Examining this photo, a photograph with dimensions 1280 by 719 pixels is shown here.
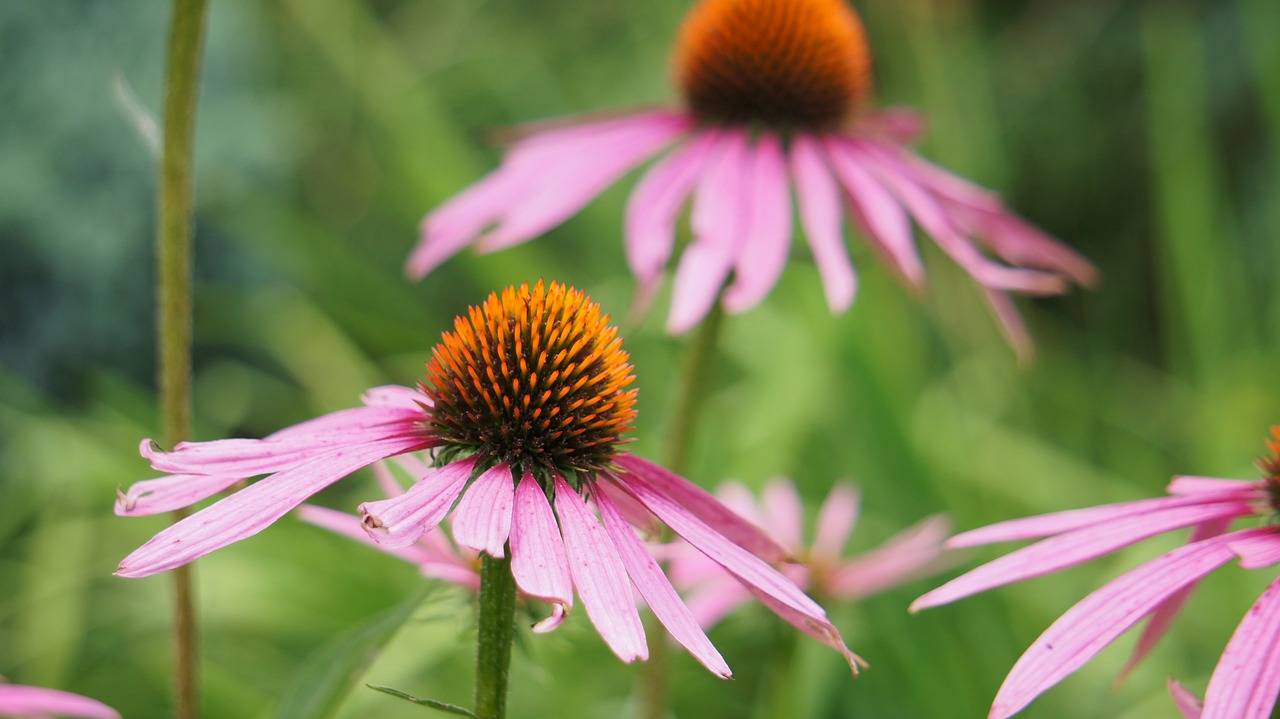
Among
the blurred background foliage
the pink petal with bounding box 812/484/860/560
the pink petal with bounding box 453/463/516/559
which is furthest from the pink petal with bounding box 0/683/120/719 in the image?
the pink petal with bounding box 812/484/860/560

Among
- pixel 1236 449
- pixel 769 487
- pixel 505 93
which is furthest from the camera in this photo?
pixel 505 93

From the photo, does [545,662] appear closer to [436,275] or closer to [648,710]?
[648,710]

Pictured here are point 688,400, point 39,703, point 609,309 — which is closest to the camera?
point 39,703

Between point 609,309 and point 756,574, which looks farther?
point 609,309

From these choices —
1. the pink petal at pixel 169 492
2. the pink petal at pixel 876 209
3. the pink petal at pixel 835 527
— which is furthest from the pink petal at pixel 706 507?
the pink petal at pixel 835 527

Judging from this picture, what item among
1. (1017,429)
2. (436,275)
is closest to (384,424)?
(1017,429)

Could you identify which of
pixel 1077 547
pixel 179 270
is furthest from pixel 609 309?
pixel 1077 547

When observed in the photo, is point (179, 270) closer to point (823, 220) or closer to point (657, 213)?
point (657, 213)
